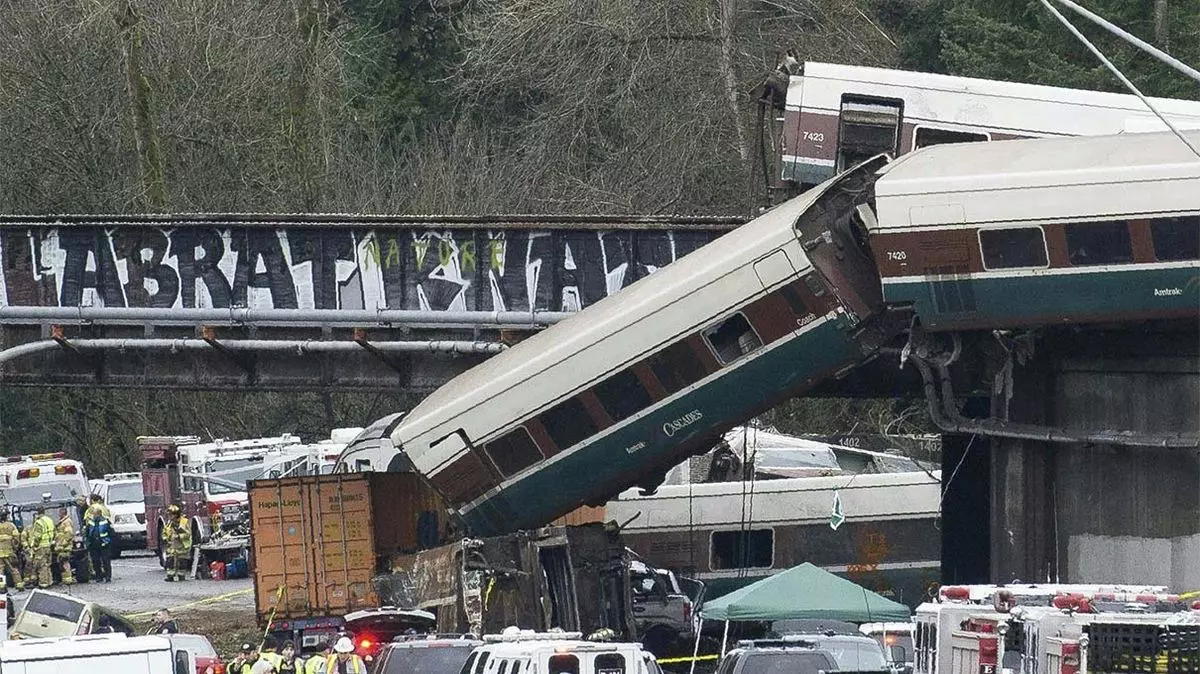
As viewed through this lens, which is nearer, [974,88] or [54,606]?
[54,606]

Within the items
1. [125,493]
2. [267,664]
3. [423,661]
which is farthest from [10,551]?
[423,661]

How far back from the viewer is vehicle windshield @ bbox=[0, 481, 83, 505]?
41312 mm

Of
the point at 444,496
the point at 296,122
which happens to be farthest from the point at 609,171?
the point at 444,496

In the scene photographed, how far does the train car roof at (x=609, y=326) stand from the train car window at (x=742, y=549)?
799 centimetres

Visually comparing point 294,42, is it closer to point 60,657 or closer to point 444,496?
point 444,496

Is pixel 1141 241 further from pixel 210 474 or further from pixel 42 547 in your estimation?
pixel 210 474

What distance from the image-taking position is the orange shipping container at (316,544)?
30.0m

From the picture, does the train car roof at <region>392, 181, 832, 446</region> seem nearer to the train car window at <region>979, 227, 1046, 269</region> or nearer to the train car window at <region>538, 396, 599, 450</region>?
the train car window at <region>538, 396, 599, 450</region>

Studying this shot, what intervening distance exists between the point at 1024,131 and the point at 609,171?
23.9 m

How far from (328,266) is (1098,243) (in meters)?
11.7

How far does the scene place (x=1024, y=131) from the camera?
28.3 meters

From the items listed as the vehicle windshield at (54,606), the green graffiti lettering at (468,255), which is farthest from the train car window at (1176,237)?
the vehicle windshield at (54,606)

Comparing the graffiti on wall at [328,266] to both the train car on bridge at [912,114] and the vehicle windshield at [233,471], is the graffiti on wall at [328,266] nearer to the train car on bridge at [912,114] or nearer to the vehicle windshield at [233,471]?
the train car on bridge at [912,114]

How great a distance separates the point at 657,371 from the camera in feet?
81.5
